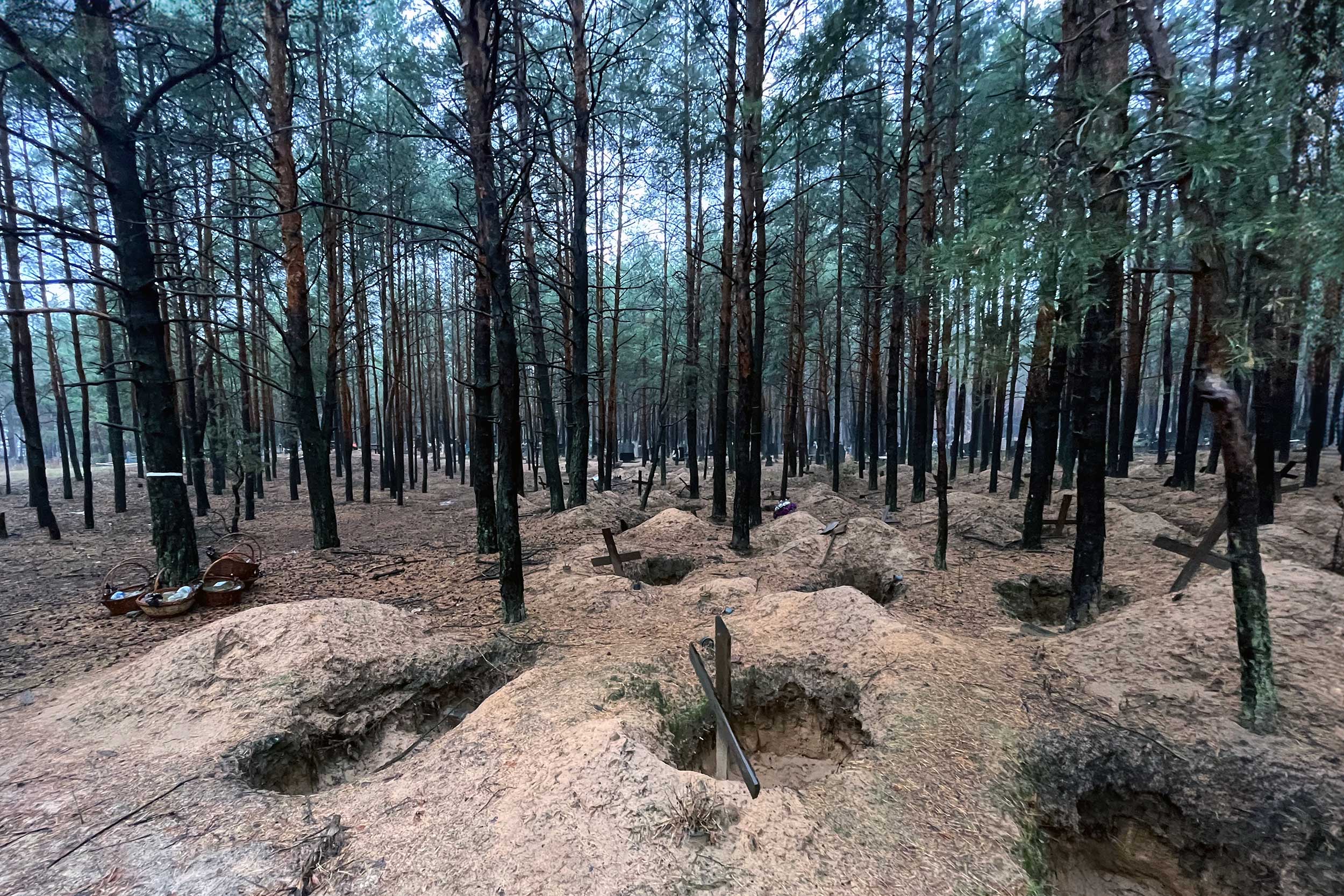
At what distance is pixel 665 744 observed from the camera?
3.99 meters

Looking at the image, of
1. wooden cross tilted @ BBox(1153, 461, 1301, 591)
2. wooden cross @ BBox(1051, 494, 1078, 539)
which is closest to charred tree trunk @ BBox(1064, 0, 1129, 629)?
wooden cross tilted @ BBox(1153, 461, 1301, 591)

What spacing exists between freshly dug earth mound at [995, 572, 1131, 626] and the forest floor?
6 cm

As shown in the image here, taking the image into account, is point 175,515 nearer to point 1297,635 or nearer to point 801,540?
point 801,540

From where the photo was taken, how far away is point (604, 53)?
1433 centimetres

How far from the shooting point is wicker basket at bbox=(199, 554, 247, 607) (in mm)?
6340

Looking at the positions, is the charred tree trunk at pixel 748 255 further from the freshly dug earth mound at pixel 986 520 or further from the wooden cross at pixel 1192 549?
the wooden cross at pixel 1192 549

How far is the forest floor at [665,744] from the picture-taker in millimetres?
A: 2830

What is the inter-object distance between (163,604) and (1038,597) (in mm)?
11028

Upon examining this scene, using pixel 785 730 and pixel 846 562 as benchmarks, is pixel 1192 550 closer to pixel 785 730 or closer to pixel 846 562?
pixel 846 562

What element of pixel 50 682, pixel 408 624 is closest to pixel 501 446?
pixel 408 624

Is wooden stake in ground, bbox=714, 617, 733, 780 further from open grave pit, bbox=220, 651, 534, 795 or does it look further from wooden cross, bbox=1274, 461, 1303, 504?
wooden cross, bbox=1274, 461, 1303, 504

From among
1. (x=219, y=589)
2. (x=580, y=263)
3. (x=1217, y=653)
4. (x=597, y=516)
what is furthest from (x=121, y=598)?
(x=1217, y=653)

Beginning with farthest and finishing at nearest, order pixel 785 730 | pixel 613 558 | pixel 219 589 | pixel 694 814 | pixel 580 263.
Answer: pixel 580 263 → pixel 613 558 → pixel 219 589 → pixel 785 730 → pixel 694 814

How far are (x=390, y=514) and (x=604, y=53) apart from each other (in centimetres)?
1393
